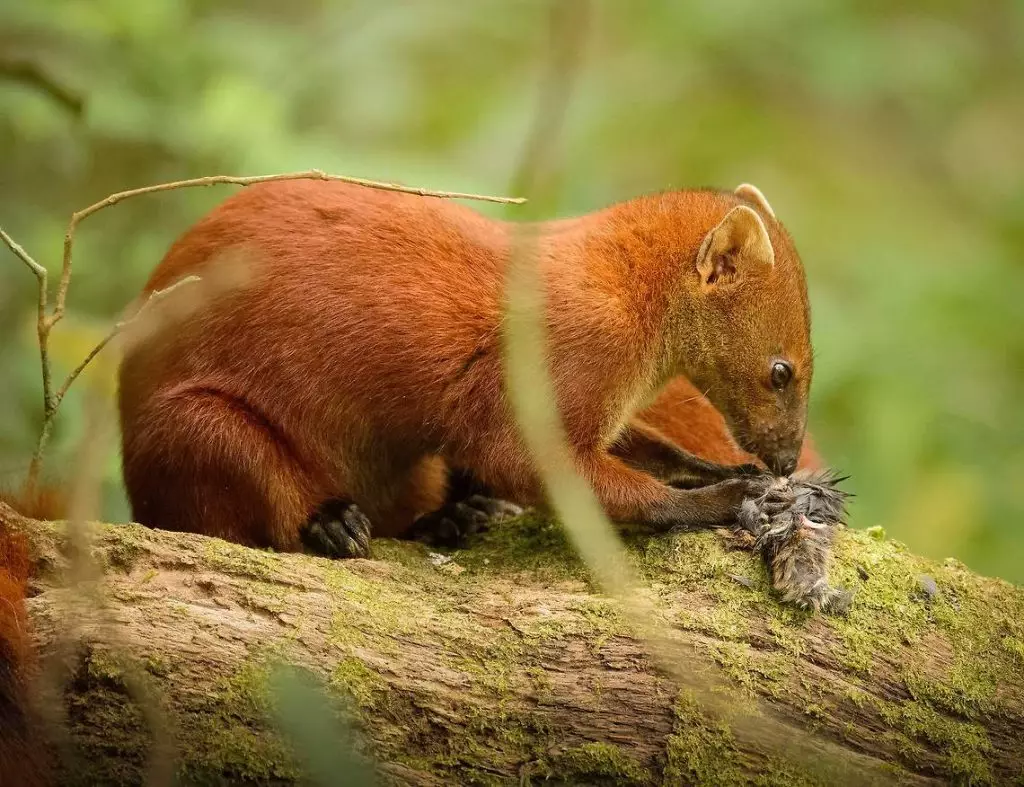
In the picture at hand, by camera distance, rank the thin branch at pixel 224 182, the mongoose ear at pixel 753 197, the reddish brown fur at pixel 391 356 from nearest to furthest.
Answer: the thin branch at pixel 224 182, the reddish brown fur at pixel 391 356, the mongoose ear at pixel 753 197

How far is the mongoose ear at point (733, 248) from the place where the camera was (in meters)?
4.86

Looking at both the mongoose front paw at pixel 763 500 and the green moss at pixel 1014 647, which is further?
the mongoose front paw at pixel 763 500

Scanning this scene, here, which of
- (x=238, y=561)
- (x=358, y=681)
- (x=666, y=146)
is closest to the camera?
(x=358, y=681)

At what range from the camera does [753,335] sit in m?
4.96

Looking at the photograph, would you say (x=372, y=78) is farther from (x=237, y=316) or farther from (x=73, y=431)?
(x=237, y=316)

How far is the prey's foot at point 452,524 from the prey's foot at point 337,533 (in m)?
0.39

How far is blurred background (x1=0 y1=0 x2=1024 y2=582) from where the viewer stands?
671 cm

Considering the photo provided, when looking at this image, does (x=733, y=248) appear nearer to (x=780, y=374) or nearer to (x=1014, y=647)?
(x=780, y=374)

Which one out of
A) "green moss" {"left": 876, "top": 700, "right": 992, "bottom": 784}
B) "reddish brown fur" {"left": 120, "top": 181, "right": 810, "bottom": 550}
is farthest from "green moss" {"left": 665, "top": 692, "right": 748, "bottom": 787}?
"reddish brown fur" {"left": 120, "top": 181, "right": 810, "bottom": 550}

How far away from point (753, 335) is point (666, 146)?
601cm

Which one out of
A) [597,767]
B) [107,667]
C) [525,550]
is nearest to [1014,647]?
[597,767]

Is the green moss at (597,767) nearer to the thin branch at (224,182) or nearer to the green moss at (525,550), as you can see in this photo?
the green moss at (525,550)

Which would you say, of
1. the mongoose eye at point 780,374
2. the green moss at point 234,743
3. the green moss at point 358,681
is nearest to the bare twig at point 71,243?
the green moss at point 234,743

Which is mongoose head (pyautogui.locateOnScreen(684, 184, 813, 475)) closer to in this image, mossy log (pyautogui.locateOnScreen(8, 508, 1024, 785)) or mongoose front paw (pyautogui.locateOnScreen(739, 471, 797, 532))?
mongoose front paw (pyautogui.locateOnScreen(739, 471, 797, 532))
